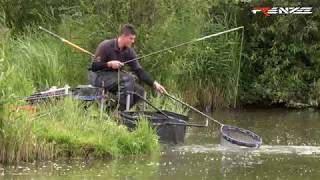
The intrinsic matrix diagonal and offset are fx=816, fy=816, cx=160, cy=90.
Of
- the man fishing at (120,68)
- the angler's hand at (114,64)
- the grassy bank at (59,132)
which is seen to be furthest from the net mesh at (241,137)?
the angler's hand at (114,64)

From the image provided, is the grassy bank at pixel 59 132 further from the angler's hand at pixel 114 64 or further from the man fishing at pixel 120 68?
the angler's hand at pixel 114 64

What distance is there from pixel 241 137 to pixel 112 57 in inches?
102

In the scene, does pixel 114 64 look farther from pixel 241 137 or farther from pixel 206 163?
pixel 206 163

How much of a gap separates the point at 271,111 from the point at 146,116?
8420mm

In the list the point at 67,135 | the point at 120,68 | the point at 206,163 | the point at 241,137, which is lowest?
the point at 206,163

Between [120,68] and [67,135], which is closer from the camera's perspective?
[67,135]

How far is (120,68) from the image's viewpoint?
45.4ft

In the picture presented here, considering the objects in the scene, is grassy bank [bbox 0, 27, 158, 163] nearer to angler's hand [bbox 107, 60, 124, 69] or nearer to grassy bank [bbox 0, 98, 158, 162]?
grassy bank [bbox 0, 98, 158, 162]

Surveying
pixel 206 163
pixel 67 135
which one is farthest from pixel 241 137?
pixel 67 135

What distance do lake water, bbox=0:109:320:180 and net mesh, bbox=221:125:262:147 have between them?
0.38 ft

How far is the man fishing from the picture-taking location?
13.7 meters

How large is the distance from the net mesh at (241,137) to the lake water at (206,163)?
0.11 m

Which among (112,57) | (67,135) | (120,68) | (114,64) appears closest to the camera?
(67,135)

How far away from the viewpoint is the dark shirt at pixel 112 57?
13.9 metres
